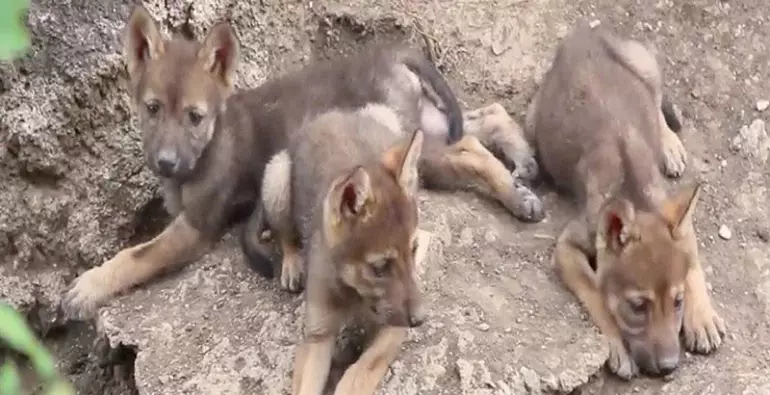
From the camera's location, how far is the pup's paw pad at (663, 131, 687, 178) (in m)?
5.33

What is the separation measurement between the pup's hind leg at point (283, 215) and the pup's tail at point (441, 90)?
3.27 feet

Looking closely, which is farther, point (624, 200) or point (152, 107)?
point (152, 107)

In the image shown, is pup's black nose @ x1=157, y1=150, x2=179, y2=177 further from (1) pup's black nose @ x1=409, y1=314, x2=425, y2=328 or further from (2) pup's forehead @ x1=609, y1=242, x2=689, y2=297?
(2) pup's forehead @ x1=609, y1=242, x2=689, y2=297

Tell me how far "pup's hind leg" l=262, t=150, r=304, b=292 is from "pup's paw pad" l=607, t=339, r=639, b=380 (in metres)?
1.43

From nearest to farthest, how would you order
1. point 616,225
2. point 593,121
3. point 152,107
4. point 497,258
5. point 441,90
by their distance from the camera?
point 616,225 → point 152,107 → point 497,258 → point 593,121 → point 441,90

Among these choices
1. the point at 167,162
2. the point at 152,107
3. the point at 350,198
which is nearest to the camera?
the point at 350,198

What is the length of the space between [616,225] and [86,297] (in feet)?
8.19

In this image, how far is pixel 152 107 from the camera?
15.1 feet

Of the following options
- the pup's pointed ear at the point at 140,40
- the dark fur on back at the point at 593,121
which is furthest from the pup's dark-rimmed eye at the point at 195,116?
the dark fur on back at the point at 593,121

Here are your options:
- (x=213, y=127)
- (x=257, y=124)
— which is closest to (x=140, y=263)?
(x=213, y=127)

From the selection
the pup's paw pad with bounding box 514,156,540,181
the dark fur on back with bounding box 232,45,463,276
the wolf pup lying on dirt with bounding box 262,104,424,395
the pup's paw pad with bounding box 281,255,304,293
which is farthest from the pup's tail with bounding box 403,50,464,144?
the pup's paw pad with bounding box 281,255,304,293

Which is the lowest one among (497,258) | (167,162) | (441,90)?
(497,258)

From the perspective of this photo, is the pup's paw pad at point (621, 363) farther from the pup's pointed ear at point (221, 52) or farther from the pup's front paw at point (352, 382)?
the pup's pointed ear at point (221, 52)

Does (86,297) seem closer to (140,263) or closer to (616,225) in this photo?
(140,263)
